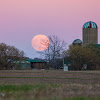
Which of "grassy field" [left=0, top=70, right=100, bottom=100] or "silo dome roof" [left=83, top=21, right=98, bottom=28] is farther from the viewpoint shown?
"silo dome roof" [left=83, top=21, right=98, bottom=28]

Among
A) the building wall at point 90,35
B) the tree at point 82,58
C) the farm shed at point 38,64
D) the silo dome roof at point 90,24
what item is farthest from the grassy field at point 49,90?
the building wall at point 90,35

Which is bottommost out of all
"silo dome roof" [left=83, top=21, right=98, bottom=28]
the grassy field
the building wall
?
the grassy field

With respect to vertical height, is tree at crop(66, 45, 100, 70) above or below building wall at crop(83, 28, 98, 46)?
below

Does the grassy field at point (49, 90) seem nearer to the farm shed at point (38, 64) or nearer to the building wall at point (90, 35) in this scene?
the farm shed at point (38, 64)

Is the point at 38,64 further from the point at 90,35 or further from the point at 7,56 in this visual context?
the point at 90,35

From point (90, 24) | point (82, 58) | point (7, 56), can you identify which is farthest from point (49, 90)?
point (90, 24)

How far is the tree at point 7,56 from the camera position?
83.9 meters

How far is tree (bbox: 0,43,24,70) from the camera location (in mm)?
83875

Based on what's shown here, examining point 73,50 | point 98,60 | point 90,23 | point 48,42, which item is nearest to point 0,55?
point 48,42

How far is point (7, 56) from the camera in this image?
277ft

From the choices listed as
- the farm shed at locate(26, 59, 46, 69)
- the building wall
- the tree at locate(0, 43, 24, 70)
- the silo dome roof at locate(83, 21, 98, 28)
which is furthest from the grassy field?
the building wall

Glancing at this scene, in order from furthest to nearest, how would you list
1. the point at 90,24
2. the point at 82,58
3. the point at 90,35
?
the point at 90,35 < the point at 90,24 < the point at 82,58

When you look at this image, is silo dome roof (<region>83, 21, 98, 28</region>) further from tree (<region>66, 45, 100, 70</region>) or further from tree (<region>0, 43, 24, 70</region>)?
tree (<region>0, 43, 24, 70</region>)

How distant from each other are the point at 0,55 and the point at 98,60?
2803 centimetres
